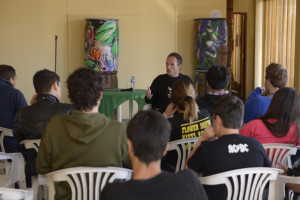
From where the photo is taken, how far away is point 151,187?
4.97 ft

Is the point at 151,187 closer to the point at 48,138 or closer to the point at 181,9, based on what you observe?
the point at 48,138

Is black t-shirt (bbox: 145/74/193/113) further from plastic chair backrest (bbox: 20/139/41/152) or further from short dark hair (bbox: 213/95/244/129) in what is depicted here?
short dark hair (bbox: 213/95/244/129)

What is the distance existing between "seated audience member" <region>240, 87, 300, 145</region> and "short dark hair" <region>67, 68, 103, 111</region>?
1.17 metres

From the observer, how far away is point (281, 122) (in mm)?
2932

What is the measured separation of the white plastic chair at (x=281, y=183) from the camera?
247 cm

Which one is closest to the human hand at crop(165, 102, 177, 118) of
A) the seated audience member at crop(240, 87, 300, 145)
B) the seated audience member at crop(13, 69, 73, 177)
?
the seated audience member at crop(240, 87, 300, 145)

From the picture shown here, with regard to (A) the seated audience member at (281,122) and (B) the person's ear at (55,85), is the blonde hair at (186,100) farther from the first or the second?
(B) the person's ear at (55,85)

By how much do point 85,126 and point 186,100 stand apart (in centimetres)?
108

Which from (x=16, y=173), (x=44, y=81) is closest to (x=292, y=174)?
(x=44, y=81)

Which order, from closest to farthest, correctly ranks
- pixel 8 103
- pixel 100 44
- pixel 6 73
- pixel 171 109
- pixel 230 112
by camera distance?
pixel 230 112, pixel 171 109, pixel 8 103, pixel 6 73, pixel 100 44

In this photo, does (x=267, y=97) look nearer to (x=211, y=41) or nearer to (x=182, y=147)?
(x=182, y=147)

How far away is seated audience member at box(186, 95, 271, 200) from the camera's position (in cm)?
227

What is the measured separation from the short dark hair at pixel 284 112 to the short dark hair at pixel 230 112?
0.64 meters

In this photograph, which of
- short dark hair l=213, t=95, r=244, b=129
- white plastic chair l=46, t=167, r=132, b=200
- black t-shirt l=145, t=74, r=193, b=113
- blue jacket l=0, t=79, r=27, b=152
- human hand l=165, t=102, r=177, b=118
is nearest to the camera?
white plastic chair l=46, t=167, r=132, b=200
